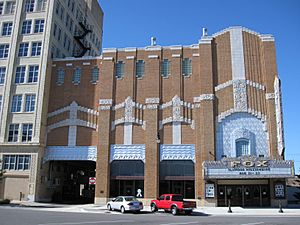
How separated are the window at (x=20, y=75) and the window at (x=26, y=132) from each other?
611 centimetres

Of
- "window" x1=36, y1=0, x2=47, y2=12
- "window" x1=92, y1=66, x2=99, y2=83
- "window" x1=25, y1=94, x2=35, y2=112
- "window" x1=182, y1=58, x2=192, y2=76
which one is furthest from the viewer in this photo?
"window" x1=36, y1=0, x2=47, y2=12

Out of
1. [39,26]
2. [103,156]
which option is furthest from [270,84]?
[39,26]

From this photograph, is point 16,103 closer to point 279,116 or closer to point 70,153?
point 70,153

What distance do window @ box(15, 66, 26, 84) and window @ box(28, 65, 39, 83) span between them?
925 millimetres

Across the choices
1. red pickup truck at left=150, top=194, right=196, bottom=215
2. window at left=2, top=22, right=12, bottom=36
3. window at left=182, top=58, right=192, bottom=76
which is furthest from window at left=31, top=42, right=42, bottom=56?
red pickup truck at left=150, top=194, right=196, bottom=215

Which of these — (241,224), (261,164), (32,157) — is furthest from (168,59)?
(241,224)

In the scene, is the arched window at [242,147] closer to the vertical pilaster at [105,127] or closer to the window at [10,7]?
the vertical pilaster at [105,127]

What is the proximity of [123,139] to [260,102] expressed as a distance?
55.0 ft

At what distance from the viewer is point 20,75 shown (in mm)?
44250

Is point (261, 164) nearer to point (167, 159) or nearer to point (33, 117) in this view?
point (167, 159)

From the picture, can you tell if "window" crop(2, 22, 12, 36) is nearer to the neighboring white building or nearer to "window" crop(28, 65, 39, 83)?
the neighboring white building

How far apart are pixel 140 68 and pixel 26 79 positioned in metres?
15.1

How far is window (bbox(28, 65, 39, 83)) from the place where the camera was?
4356cm

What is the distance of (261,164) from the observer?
3456 cm
